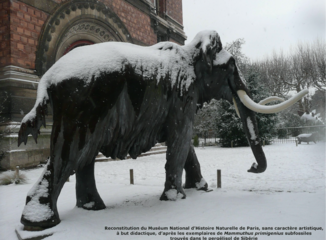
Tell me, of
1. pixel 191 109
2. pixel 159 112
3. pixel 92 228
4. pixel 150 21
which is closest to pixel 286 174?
pixel 191 109

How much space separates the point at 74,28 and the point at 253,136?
8.24m

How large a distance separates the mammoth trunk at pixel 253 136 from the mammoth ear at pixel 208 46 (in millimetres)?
747

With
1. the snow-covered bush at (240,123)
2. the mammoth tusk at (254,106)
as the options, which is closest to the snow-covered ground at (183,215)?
the mammoth tusk at (254,106)

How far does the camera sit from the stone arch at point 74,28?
8406 millimetres

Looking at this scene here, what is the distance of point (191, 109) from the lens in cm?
347

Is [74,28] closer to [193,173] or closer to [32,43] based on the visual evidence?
[32,43]

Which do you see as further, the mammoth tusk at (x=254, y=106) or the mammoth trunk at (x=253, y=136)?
the mammoth trunk at (x=253, y=136)

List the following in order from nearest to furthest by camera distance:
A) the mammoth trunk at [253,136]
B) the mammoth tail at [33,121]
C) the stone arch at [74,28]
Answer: the mammoth tail at [33,121]
the mammoth trunk at [253,136]
the stone arch at [74,28]

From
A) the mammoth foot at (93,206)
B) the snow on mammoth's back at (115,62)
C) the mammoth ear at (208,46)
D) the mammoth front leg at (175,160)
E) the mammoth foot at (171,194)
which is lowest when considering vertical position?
the mammoth foot at (93,206)

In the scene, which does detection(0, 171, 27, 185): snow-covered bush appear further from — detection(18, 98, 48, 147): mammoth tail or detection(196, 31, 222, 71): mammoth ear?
detection(196, 31, 222, 71): mammoth ear

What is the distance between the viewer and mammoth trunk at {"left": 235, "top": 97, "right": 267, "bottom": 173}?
12.0ft

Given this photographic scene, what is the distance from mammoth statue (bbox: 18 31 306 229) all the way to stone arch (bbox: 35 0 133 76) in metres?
6.18

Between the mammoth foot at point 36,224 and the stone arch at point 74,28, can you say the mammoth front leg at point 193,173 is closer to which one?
the mammoth foot at point 36,224

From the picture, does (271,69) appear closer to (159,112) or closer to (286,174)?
(286,174)
